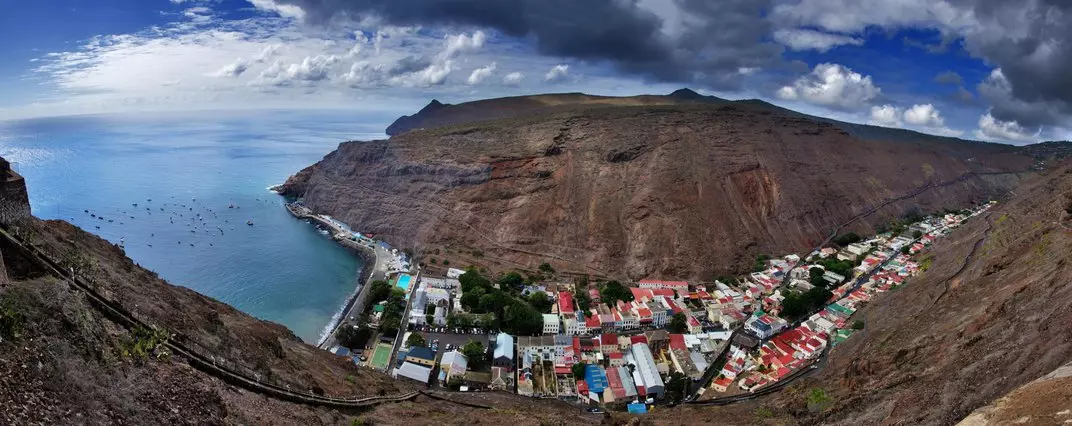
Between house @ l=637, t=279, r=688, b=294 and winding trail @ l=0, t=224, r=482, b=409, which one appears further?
house @ l=637, t=279, r=688, b=294

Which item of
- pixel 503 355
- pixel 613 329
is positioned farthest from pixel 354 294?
pixel 613 329

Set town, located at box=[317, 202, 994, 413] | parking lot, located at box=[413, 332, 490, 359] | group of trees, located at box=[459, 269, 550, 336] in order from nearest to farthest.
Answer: town, located at box=[317, 202, 994, 413]
parking lot, located at box=[413, 332, 490, 359]
group of trees, located at box=[459, 269, 550, 336]

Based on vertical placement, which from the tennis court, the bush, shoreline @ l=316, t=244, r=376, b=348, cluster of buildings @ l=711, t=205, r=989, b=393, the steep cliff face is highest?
the steep cliff face

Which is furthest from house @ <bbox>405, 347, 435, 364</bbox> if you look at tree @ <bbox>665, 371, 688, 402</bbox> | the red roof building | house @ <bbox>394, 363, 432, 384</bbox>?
tree @ <bbox>665, 371, 688, 402</bbox>

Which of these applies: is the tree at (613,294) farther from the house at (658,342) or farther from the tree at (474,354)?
the tree at (474,354)

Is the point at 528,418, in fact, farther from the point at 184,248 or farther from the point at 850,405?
the point at 184,248

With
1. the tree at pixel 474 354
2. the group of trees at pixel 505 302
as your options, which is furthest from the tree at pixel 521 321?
the tree at pixel 474 354

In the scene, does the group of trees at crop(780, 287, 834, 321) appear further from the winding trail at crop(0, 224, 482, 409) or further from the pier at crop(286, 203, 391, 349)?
the winding trail at crop(0, 224, 482, 409)
